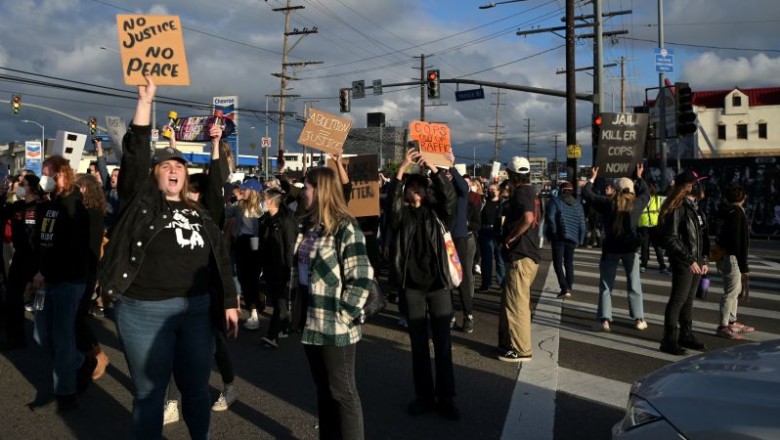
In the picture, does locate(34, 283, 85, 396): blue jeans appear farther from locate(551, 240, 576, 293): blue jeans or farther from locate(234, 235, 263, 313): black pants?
locate(551, 240, 576, 293): blue jeans

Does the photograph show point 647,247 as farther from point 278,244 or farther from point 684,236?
point 278,244

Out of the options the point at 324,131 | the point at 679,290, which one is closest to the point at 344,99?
the point at 324,131

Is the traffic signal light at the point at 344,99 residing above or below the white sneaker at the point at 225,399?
above

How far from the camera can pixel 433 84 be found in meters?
26.4

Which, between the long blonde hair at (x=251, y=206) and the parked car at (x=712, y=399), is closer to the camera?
the parked car at (x=712, y=399)

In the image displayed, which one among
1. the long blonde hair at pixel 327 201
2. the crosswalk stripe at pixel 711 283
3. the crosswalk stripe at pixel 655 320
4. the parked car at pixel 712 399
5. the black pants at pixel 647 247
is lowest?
the crosswalk stripe at pixel 655 320

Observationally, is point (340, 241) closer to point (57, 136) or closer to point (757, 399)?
point (757, 399)

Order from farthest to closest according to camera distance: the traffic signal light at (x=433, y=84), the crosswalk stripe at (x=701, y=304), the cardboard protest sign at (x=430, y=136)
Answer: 1. the traffic signal light at (x=433, y=84)
2. the crosswalk stripe at (x=701, y=304)
3. the cardboard protest sign at (x=430, y=136)

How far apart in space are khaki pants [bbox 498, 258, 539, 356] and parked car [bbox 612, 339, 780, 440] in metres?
3.20

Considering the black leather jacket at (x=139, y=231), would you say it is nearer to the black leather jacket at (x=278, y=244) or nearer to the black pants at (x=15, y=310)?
the black leather jacket at (x=278, y=244)

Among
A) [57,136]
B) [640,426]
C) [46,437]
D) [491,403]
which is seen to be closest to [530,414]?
[491,403]

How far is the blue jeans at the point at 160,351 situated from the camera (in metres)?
3.44

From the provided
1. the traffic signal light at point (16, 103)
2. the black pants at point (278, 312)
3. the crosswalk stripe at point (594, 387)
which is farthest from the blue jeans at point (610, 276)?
the traffic signal light at point (16, 103)

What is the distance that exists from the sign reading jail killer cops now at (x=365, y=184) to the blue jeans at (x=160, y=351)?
5040mm
